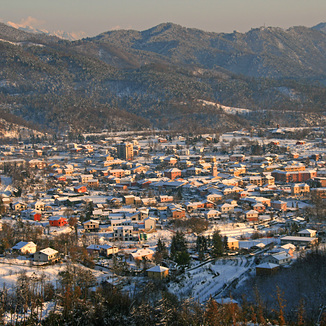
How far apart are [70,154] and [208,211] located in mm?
18397

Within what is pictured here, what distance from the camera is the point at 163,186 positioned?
2970 cm

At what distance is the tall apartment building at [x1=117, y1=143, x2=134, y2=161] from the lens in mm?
39562

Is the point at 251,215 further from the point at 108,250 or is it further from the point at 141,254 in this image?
the point at 108,250

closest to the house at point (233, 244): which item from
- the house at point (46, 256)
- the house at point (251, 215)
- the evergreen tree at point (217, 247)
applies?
the evergreen tree at point (217, 247)

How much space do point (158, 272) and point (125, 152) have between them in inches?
906

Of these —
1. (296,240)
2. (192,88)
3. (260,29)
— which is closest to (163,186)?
(296,240)

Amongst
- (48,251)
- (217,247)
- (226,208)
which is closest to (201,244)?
(217,247)

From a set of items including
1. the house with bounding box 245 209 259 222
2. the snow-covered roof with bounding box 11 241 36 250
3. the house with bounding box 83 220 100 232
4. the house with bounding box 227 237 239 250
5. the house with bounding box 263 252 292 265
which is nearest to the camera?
the house with bounding box 263 252 292 265

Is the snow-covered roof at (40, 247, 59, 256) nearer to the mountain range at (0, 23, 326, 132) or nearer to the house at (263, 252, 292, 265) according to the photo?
the house at (263, 252, 292, 265)

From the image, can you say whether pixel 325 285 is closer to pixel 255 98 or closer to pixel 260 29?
pixel 255 98

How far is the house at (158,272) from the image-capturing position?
1705cm

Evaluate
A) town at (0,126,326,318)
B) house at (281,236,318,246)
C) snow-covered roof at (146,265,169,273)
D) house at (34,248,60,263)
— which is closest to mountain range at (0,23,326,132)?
town at (0,126,326,318)

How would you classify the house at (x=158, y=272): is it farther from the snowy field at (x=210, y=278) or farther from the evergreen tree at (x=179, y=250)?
the evergreen tree at (x=179, y=250)

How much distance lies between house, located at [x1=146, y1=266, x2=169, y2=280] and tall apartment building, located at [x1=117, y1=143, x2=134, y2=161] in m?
22.3
